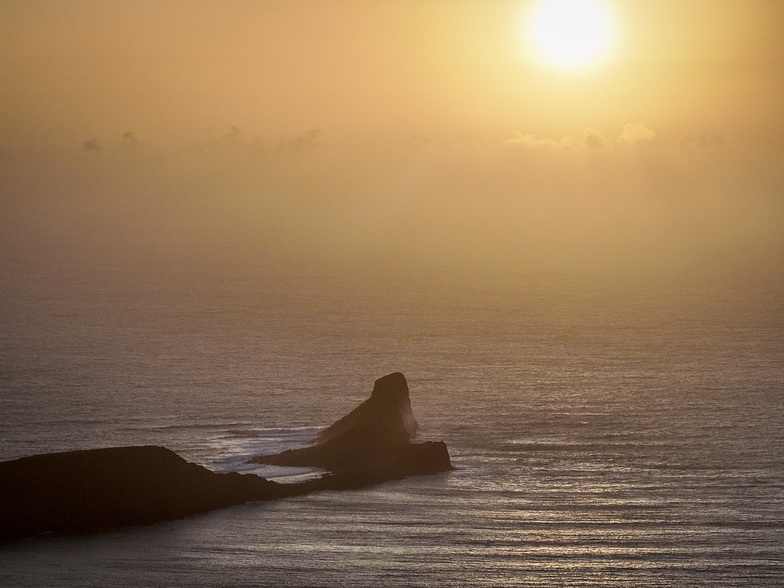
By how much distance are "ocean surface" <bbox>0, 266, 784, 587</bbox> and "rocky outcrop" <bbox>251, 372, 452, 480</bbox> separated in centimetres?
182

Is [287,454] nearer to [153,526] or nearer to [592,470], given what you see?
[153,526]

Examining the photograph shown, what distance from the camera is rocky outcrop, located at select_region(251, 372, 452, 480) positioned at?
7438 centimetres

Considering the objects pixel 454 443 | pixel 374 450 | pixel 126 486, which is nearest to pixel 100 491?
pixel 126 486

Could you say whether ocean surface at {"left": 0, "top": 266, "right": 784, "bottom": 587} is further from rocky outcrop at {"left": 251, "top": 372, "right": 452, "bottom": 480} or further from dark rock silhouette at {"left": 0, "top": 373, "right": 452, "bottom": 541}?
rocky outcrop at {"left": 251, "top": 372, "right": 452, "bottom": 480}

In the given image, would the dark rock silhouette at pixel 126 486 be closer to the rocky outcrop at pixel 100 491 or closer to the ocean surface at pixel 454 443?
the rocky outcrop at pixel 100 491

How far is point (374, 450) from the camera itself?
7656cm

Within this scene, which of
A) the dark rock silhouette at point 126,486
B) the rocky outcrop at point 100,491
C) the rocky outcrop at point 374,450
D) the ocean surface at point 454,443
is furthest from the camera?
the rocky outcrop at point 374,450

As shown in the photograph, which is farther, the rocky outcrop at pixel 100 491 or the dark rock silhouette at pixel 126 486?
the dark rock silhouette at pixel 126 486

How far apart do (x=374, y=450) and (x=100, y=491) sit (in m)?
21.6

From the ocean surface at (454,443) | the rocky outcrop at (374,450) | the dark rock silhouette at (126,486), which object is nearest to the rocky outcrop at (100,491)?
the dark rock silhouette at (126,486)

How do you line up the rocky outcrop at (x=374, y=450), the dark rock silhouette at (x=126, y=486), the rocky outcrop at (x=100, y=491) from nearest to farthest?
1. the rocky outcrop at (x=100, y=491)
2. the dark rock silhouette at (x=126, y=486)
3. the rocky outcrop at (x=374, y=450)

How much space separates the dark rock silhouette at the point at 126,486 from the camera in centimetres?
6056

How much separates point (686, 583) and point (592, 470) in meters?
23.2

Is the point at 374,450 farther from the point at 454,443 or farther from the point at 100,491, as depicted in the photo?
the point at 100,491
